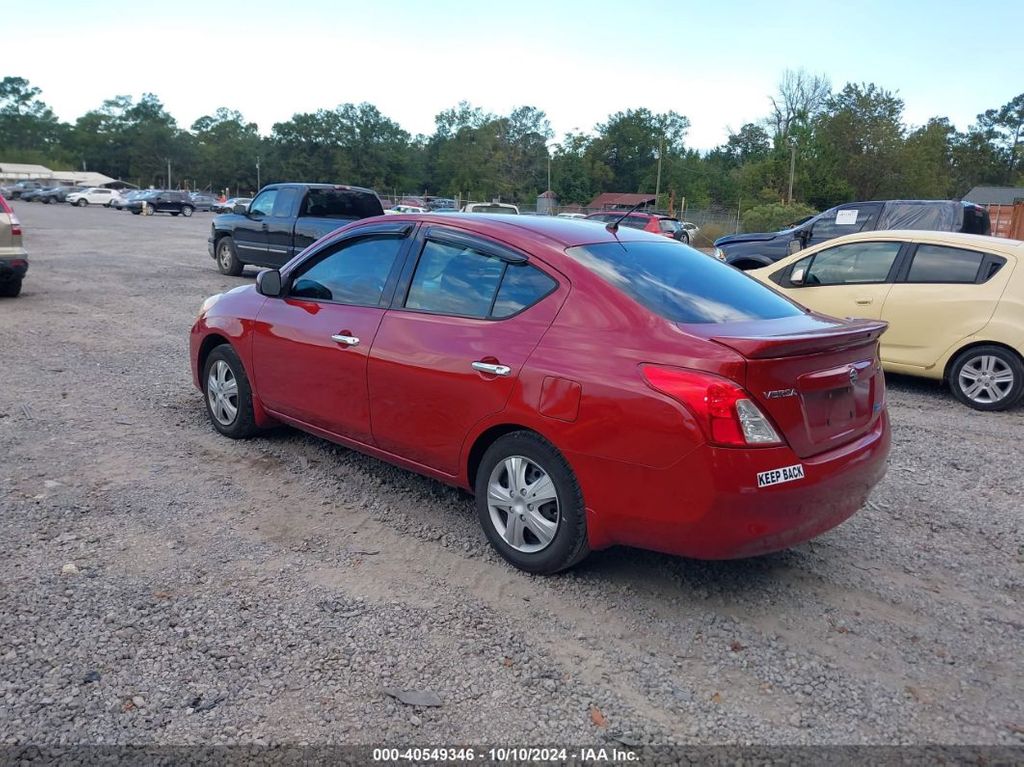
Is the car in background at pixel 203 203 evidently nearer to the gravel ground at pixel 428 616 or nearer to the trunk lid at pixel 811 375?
the gravel ground at pixel 428 616

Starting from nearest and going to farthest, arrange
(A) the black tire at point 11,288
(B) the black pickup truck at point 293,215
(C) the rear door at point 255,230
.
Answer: (A) the black tire at point 11,288
(B) the black pickup truck at point 293,215
(C) the rear door at point 255,230

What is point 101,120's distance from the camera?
144625 mm

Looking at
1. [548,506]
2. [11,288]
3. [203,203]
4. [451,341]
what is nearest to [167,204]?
[203,203]

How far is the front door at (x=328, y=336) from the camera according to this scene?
4676 millimetres

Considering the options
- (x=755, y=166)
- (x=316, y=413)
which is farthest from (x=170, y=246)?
(x=755, y=166)

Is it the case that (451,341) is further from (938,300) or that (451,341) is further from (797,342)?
(938,300)

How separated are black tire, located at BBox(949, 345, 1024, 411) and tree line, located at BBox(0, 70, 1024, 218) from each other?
150 feet

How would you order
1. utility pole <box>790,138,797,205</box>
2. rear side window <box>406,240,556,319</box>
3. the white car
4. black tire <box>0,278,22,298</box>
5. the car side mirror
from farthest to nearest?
the white car → utility pole <box>790,138,797,205</box> → black tire <box>0,278,22,298</box> → the car side mirror → rear side window <box>406,240,556,319</box>

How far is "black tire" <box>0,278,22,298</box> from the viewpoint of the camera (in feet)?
40.3

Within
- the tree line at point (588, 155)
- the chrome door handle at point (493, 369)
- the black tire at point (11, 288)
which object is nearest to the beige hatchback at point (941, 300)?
the chrome door handle at point (493, 369)

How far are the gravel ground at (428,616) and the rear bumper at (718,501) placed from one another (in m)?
0.41

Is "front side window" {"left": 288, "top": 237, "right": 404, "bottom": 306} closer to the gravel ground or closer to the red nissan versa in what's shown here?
the red nissan versa

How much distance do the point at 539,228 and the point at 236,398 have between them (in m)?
2.66

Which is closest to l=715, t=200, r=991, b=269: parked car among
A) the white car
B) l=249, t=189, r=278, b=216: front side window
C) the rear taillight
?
l=249, t=189, r=278, b=216: front side window
